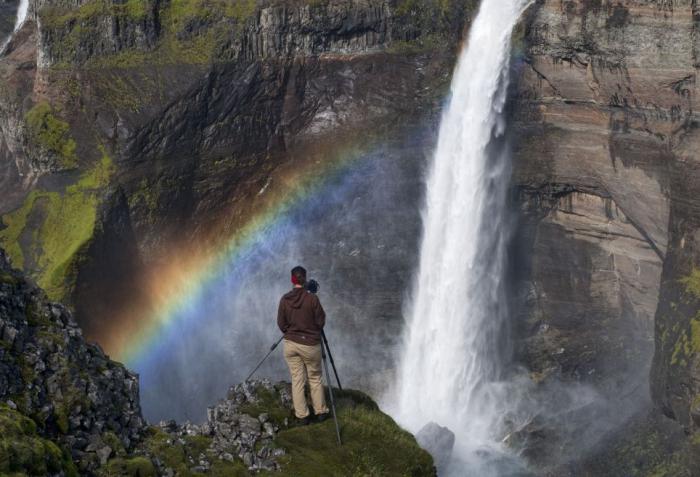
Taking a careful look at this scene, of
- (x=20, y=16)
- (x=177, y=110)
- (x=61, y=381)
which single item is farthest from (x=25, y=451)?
(x=20, y=16)

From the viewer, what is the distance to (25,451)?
8547 millimetres

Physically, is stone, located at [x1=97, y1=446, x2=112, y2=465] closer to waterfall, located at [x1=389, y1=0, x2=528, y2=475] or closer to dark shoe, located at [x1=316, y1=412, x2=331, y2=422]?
dark shoe, located at [x1=316, y1=412, x2=331, y2=422]

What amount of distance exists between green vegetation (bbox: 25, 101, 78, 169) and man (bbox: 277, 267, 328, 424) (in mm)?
20258

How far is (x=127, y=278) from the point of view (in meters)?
29.8

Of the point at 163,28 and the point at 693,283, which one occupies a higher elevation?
the point at 163,28

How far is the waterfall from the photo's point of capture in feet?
100

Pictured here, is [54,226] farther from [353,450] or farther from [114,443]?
[114,443]

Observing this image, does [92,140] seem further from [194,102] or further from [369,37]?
[369,37]

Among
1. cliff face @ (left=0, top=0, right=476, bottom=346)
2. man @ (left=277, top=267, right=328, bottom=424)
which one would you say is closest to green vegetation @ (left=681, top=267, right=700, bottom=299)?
cliff face @ (left=0, top=0, right=476, bottom=346)

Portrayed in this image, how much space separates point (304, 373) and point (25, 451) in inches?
179

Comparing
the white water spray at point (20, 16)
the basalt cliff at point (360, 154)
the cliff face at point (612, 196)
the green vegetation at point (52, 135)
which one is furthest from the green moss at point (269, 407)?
the white water spray at point (20, 16)

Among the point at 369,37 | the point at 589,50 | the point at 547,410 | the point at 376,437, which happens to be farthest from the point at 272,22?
the point at 376,437

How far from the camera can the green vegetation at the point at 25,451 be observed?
841cm

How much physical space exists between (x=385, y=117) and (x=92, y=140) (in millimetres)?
10585
